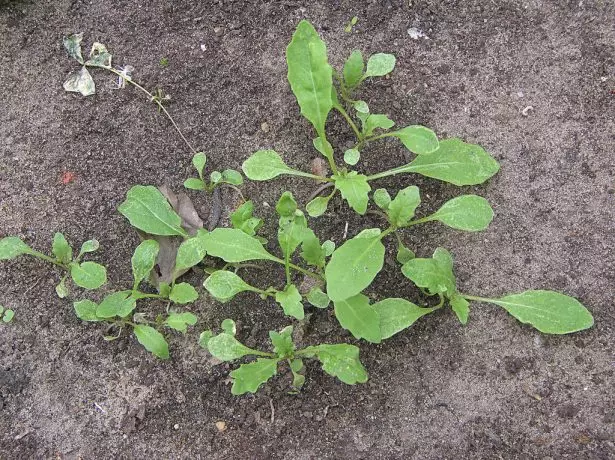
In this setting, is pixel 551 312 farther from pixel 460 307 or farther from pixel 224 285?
pixel 224 285

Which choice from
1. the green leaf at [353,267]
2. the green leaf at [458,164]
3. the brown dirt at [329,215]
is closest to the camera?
the green leaf at [353,267]

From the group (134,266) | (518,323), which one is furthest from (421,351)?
(134,266)

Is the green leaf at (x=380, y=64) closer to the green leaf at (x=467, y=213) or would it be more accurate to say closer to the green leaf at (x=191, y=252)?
the green leaf at (x=467, y=213)

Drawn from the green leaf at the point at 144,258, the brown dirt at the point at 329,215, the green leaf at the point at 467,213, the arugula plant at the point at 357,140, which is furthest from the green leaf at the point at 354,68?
the green leaf at the point at 144,258

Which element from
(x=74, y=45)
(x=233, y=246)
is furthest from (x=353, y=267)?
(x=74, y=45)

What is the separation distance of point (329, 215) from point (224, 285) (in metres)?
0.39

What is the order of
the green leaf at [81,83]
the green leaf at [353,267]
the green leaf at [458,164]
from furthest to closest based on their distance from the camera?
the green leaf at [81,83] → the green leaf at [458,164] → the green leaf at [353,267]

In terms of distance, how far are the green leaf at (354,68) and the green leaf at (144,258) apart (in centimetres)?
75

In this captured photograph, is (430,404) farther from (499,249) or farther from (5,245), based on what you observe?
(5,245)

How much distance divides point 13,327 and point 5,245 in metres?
0.25

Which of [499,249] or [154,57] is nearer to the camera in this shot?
[499,249]

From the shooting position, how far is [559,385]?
1617 millimetres

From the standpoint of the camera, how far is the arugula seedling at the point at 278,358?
1.56 metres

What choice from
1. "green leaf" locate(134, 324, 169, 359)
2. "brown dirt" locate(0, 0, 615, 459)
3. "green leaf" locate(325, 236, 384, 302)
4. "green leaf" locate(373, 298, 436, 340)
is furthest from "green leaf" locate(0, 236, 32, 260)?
"green leaf" locate(373, 298, 436, 340)
